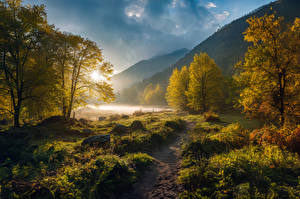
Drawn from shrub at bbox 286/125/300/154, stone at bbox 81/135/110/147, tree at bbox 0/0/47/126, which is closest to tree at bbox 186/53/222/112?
shrub at bbox 286/125/300/154

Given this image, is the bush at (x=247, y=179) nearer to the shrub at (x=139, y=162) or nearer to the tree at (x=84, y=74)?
the shrub at (x=139, y=162)

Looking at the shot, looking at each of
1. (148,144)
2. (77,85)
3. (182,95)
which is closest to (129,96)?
(182,95)

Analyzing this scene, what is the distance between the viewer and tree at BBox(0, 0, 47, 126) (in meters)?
11.1

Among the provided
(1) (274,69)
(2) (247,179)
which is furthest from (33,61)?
(1) (274,69)

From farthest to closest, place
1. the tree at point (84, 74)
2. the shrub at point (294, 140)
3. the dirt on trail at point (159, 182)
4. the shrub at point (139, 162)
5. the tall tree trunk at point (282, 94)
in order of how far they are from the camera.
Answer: the tree at point (84, 74), the tall tree trunk at point (282, 94), the shrub at point (139, 162), the shrub at point (294, 140), the dirt on trail at point (159, 182)

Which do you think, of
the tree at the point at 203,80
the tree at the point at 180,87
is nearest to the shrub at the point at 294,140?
the tree at the point at 203,80

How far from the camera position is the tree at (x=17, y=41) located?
36.3 feet

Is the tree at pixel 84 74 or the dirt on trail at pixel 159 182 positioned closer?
the dirt on trail at pixel 159 182

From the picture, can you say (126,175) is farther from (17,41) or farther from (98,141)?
(17,41)

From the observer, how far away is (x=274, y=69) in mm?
9328

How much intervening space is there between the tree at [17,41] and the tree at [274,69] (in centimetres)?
1790

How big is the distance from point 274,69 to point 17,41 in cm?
1982

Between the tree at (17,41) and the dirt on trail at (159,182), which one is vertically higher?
the tree at (17,41)

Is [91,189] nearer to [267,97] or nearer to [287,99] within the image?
[267,97]
